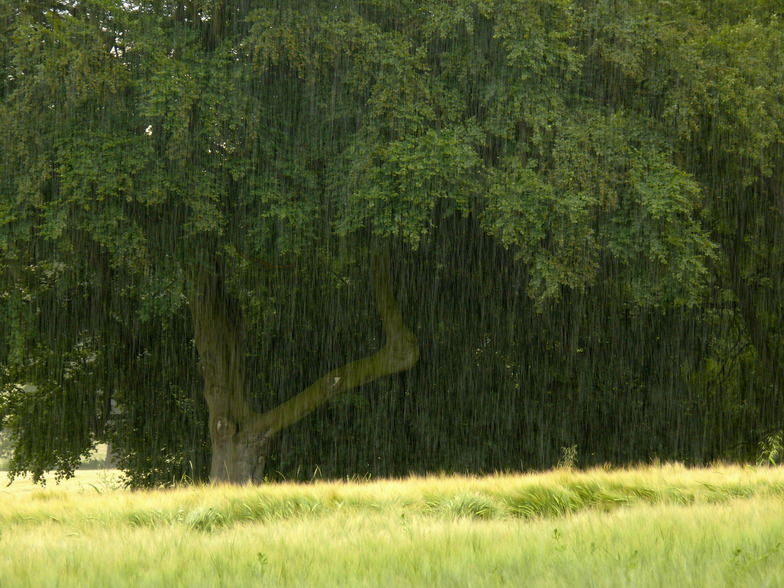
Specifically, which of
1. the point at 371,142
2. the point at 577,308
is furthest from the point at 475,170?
→ the point at 577,308

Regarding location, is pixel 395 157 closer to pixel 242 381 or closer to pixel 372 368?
pixel 372 368

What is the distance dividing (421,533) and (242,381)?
10692 millimetres

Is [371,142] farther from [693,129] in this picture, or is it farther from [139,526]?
[139,526]

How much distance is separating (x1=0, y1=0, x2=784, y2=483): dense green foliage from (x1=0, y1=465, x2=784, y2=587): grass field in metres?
4.83

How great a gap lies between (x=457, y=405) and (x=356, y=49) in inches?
338

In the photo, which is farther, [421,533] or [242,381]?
[242,381]

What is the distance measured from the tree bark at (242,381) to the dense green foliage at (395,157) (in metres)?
0.78

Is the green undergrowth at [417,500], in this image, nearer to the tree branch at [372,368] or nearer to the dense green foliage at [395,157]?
the dense green foliage at [395,157]

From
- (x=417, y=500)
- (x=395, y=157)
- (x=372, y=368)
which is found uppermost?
(x=395, y=157)

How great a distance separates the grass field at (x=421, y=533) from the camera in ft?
16.5

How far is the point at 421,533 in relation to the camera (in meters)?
6.21

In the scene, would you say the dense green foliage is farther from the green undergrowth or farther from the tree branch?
the green undergrowth

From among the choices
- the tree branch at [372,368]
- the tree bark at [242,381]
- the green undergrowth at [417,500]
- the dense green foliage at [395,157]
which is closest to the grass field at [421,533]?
the green undergrowth at [417,500]

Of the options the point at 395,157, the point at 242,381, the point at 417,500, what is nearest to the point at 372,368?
the point at 242,381
